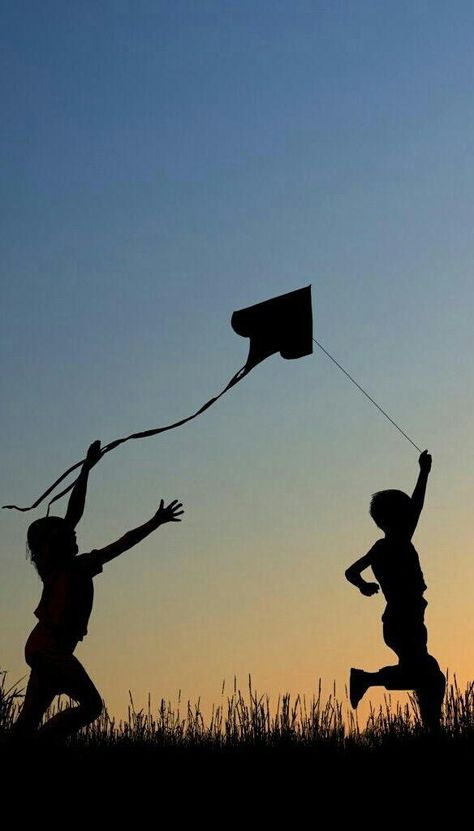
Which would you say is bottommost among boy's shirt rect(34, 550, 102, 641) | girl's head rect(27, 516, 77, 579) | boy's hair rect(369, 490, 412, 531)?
boy's shirt rect(34, 550, 102, 641)

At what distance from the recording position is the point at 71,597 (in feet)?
27.1

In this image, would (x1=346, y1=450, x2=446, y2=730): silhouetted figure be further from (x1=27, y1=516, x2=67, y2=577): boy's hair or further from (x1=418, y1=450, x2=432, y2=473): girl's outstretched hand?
(x1=27, y1=516, x2=67, y2=577): boy's hair

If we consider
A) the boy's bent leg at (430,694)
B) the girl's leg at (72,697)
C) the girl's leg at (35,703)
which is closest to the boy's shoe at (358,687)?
the boy's bent leg at (430,694)

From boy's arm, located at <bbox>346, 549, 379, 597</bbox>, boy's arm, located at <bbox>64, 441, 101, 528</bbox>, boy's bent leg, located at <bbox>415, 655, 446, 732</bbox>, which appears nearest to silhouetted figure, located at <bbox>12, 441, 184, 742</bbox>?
boy's arm, located at <bbox>64, 441, 101, 528</bbox>

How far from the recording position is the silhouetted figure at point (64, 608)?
8.15m

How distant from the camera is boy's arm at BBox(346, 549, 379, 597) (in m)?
9.09

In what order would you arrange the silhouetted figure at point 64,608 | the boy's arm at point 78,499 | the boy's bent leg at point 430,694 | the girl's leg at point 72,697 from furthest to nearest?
1. the boy's bent leg at point 430,694
2. the boy's arm at point 78,499
3. the silhouetted figure at point 64,608
4. the girl's leg at point 72,697

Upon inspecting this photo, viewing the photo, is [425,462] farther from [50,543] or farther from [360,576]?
[50,543]

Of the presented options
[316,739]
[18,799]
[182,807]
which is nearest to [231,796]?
[182,807]

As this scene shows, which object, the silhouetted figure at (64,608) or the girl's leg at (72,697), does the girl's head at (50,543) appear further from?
the girl's leg at (72,697)

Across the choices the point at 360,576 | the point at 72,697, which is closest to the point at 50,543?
the point at 72,697

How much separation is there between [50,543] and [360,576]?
7.47 feet

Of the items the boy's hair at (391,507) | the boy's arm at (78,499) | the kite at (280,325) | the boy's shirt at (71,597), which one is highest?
the kite at (280,325)

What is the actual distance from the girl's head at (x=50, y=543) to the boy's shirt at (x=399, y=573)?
7.39 feet
